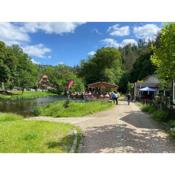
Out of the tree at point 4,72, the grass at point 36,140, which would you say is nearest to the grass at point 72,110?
the grass at point 36,140

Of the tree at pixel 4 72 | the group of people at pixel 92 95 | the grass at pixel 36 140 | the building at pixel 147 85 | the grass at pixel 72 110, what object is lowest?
the grass at pixel 36 140

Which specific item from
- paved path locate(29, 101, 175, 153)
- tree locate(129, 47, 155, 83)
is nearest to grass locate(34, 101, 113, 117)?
paved path locate(29, 101, 175, 153)

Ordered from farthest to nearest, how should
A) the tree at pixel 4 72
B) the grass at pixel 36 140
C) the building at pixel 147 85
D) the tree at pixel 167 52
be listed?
the tree at pixel 4 72 < the building at pixel 147 85 < the tree at pixel 167 52 < the grass at pixel 36 140

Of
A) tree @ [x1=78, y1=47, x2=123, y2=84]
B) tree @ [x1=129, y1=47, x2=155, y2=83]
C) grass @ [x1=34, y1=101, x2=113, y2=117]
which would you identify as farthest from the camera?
tree @ [x1=129, y1=47, x2=155, y2=83]

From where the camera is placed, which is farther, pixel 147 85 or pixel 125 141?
pixel 147 85

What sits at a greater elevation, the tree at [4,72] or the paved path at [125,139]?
the tree at [4,72]

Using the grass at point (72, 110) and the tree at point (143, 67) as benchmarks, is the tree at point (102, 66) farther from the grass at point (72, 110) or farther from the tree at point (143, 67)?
the tree at point (143, 67)

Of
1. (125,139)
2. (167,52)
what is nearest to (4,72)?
(167,52)

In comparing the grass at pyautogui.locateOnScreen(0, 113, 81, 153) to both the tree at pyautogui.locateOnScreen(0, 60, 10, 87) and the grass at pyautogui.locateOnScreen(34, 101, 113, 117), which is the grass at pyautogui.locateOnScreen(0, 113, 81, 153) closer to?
the grass at pyautogui.locateOnScreen(34, 101, 113, 117)

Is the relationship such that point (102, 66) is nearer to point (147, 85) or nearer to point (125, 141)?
point (125, 141)

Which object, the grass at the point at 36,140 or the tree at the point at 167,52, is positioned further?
the tree at the point at 167,52

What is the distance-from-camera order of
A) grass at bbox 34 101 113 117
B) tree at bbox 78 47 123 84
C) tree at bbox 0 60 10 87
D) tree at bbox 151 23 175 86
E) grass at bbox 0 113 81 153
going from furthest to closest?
tree at bbox 0 60 10 87
tree at bbox 78 47 123 84
grass at bbox 34 101 113 117
tree at bbox 151 23 175 86
grass at bbox 0 113 81 153

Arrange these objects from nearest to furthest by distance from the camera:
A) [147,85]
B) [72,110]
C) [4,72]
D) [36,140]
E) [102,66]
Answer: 1. [36,140]
2. [72,110]
3. [102,66]
4. [147,85]
5. [4,72]
